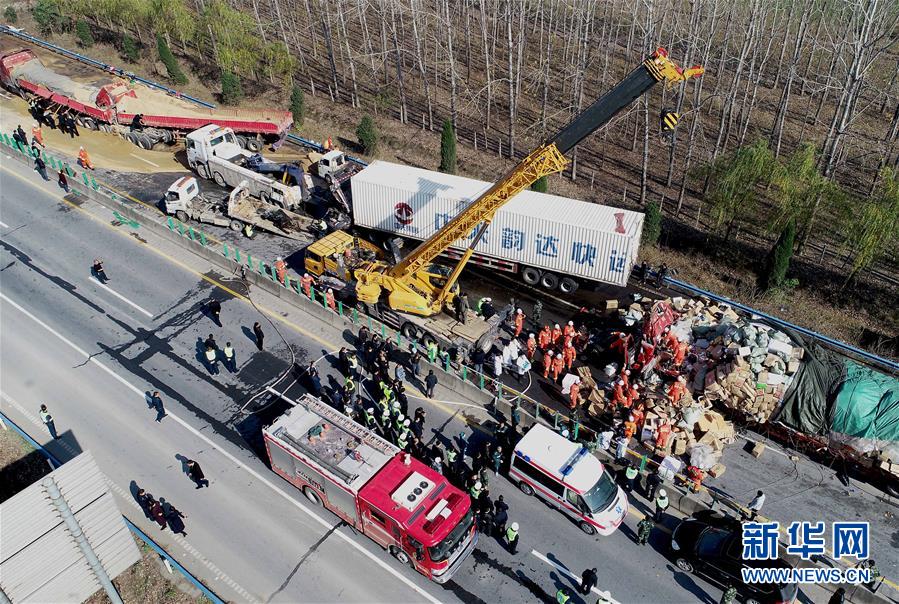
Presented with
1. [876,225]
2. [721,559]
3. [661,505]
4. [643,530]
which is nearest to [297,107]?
[876,225]

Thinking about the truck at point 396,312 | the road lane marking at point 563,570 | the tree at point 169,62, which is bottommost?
the road lane marking at point 563,570

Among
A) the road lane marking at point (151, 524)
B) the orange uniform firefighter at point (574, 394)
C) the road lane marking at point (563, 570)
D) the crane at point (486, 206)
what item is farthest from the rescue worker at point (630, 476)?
the road lane marking at point (151, 524)

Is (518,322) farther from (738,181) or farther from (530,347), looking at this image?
(738,181)

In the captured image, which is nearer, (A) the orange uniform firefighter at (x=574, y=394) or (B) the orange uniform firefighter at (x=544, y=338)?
(A) the orange uniform firefighter at (x=574, y=394)

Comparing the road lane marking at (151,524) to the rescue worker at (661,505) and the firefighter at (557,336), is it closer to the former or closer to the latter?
the rescue worker at (661,505)

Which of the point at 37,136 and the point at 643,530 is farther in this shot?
the point at 37,136

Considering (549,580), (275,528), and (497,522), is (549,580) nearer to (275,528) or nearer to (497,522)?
(497,522)
